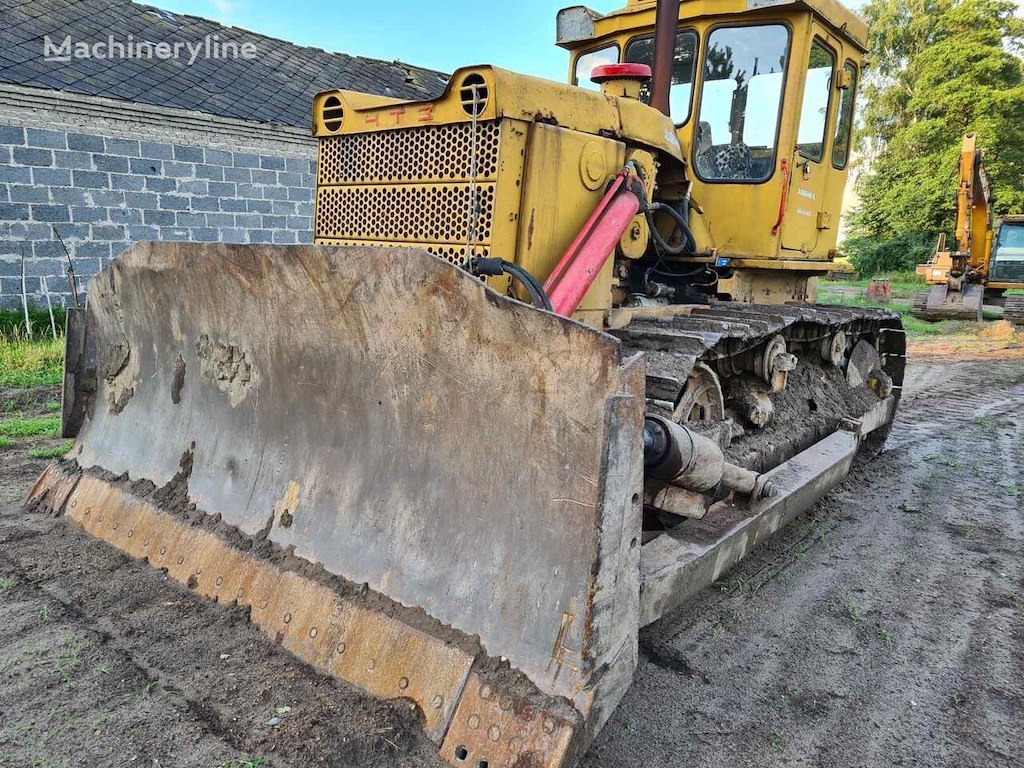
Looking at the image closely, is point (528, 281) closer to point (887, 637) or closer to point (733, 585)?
point (733, 585)

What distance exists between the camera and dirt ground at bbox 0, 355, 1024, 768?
Answer: 6.91 ft

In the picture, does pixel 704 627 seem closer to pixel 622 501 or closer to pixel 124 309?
pixel 622 501

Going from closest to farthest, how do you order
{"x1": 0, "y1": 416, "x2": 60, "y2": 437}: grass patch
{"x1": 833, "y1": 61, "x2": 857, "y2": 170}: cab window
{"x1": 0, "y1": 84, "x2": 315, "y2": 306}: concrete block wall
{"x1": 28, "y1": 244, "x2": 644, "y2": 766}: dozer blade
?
{"x1": 28, "y1": 244, "x2": 644, "y2": 766}: dozer blade < {"x1": 833, "y1": 61, "x2": 857, "y2": 170}: cab window < {"x1": 0, "y1": 416, "x2": 60, "y2": 437}: grass patch < {"x1": 0, "y1": 84, "x2": 315, "y2": 306}: concrete block wall

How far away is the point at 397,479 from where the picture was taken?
2.52m

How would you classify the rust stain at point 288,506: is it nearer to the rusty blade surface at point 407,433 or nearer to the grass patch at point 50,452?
the rusty blade surface at point 407,433

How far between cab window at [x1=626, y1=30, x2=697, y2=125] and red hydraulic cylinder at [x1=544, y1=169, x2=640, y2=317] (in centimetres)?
137

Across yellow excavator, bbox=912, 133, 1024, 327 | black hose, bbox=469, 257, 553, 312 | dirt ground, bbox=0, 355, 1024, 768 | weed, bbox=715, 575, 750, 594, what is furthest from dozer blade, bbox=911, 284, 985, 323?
black hose, bbox=469, 257, 553, 312

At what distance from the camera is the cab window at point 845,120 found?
15.8ft

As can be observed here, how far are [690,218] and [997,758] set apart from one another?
2970 millimetres

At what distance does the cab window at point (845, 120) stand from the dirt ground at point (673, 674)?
2700mm

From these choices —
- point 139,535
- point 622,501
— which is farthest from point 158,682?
point 622,501

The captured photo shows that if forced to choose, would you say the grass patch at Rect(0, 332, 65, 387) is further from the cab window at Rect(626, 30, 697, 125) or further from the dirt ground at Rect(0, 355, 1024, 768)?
the cab window at Rect(626, 30, 697, 125)

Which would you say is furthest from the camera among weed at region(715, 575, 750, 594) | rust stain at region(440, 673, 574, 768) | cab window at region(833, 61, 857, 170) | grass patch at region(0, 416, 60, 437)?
grass patch at region(0, 416, 60, 437)

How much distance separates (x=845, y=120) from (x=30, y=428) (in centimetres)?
621
